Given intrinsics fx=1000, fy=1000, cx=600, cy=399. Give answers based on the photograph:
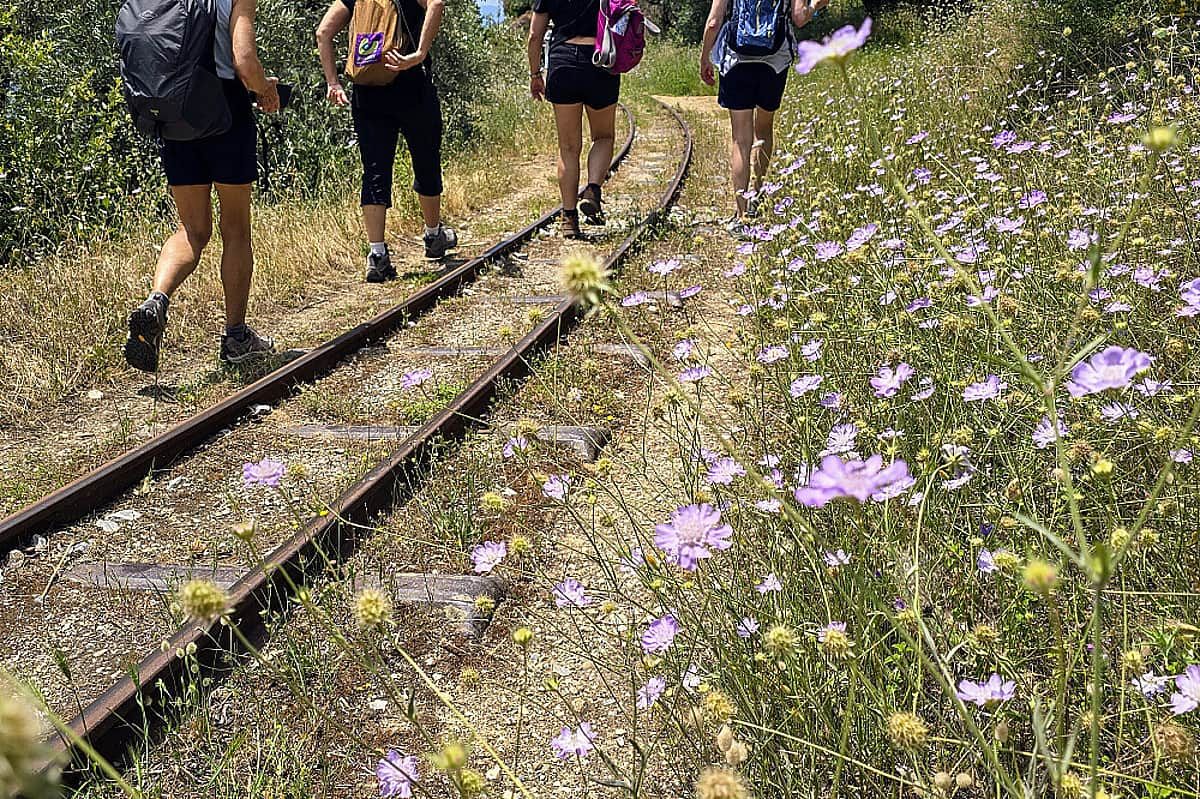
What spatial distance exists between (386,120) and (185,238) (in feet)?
6.91

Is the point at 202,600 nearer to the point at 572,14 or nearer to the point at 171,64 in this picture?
the point at 171,64

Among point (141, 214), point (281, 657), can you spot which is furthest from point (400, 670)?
point (141, 214)

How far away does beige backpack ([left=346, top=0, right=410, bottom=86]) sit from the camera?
6090mm

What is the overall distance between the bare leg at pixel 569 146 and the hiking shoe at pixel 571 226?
53mm

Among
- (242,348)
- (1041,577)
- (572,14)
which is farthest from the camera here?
(572,14)

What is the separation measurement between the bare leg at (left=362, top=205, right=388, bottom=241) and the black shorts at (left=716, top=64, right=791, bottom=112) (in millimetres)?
2306

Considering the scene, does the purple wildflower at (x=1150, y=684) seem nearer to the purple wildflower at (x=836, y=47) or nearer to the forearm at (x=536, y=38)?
the purple wildflower at (x=836, y=47)

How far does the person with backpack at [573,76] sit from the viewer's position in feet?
22.5

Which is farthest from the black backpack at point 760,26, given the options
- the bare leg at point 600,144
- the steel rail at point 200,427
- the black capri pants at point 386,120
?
the steel rail at point 200,427

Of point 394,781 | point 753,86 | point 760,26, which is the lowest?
point 394,781

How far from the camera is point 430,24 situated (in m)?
6.04

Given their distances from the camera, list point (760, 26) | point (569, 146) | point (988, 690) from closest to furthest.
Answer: point (988, 690)
point (760, 26)
point (569, 146)

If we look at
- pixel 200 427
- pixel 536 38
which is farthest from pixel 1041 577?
pixel 536 38

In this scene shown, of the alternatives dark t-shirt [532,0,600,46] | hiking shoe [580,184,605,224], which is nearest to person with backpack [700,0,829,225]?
dark t-shirt [532,0,600,46]
